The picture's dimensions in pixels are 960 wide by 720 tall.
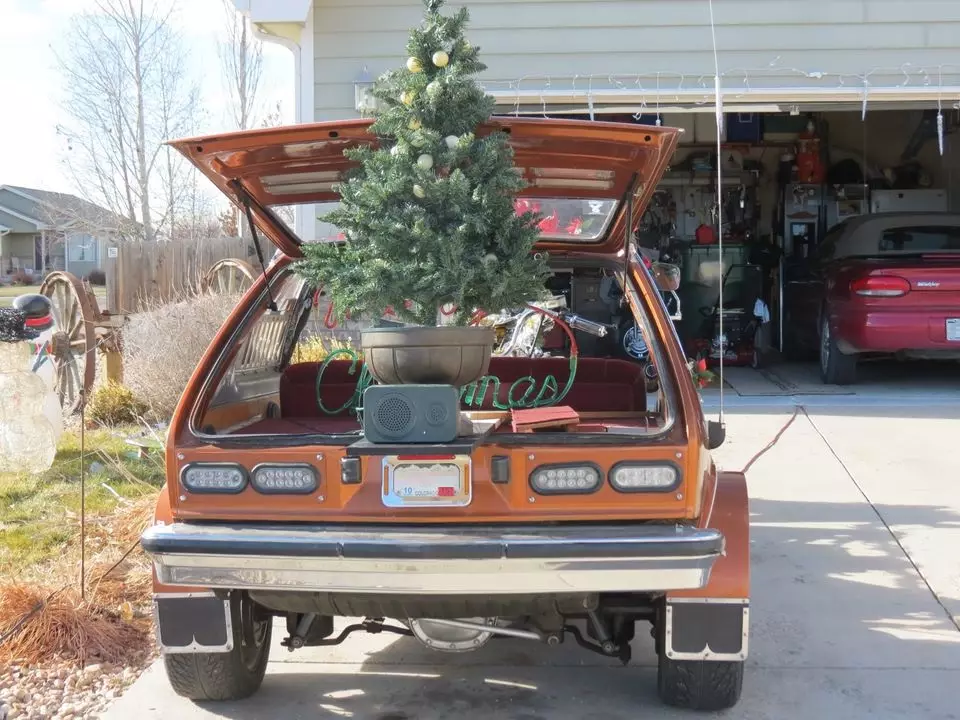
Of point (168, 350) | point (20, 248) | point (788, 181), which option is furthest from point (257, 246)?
point (20, 248)

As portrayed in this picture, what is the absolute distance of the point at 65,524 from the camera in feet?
20.4

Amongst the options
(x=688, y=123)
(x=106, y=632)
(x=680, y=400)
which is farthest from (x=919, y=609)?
(x=688, y=123)

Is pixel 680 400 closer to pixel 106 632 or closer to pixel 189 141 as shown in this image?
pixel 189 141

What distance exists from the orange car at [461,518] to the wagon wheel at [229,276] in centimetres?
633

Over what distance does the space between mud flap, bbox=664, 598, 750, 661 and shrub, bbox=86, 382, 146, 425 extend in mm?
6988

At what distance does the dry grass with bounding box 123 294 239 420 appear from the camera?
883 cm

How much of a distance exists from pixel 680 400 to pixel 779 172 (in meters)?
12.3

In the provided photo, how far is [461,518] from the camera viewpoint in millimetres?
3285

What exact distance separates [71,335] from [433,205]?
7770 mm

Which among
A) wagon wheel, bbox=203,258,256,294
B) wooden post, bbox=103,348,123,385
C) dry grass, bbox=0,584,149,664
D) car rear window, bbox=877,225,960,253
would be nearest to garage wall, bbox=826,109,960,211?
car rear window, bbox=877,225,960,253

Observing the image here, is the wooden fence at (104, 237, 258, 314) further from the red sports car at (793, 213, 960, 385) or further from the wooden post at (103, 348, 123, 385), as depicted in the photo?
the red sports car at (793, 213, 960, 385)

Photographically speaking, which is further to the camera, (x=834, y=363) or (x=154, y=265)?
(x=154, y=265)

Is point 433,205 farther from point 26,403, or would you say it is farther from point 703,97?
point 703,97

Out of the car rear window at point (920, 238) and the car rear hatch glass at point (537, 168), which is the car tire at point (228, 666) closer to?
the car rear hatch glass at point (537, 168)
